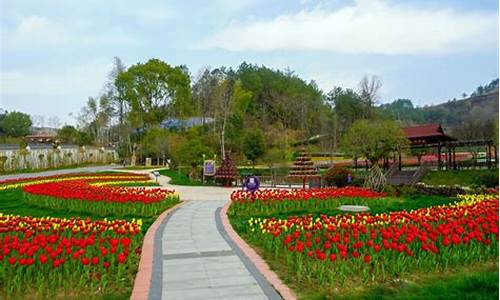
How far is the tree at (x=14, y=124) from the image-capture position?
199 ft

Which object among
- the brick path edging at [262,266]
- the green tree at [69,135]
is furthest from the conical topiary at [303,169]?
the green tree at [69,135]

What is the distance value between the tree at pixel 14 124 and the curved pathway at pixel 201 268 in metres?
60.8

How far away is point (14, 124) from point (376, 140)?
53238 millimetres

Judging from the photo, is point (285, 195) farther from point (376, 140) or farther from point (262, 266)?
point (376, 140)

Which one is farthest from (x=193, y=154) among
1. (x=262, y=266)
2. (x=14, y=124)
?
(x=14, y=124)

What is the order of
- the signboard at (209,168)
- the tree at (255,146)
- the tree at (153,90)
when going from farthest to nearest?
the tree at (153,90)
the tree at (255,146)
the signboard at (209,168)

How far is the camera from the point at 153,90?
4591cm

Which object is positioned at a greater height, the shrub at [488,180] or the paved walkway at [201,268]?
the shrub at [488,180]

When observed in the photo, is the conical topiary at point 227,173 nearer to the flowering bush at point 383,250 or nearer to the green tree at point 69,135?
the flowering bush at point 383,250

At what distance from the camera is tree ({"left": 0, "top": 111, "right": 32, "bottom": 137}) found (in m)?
60.6

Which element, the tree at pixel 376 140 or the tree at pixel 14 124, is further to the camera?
the tree at pixel 14 124

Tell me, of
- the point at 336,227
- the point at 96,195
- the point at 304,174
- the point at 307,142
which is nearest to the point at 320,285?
the point at 336,227

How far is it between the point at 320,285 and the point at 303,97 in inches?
1877

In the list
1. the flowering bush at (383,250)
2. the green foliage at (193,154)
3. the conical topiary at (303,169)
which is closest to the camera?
the flowering bush at (383,250)
